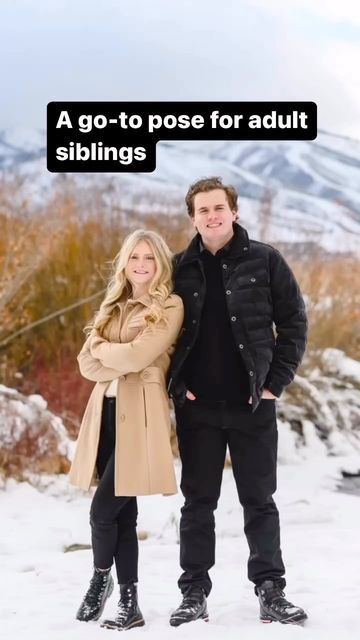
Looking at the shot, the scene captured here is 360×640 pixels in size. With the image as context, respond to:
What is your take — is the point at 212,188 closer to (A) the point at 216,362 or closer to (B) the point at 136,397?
(A) the point at 216,362

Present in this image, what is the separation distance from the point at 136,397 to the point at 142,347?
0.15 m

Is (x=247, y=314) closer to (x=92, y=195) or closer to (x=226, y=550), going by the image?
(x=226, y=550)

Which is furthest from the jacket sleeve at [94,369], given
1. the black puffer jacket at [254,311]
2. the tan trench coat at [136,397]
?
the black puffer jacket at [254,311]

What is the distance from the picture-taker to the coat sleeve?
97.8 inches

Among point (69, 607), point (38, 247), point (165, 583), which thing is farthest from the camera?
point (38, 247)

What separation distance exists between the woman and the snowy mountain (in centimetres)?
422

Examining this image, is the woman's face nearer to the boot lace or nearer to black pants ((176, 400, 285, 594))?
black pants ((176, 400, 285, 594))

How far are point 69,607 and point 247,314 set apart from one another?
3.48 ft

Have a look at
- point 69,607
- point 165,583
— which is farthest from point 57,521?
point 69,607

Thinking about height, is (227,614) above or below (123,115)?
below

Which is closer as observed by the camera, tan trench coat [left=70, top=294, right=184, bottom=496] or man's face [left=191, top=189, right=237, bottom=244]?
tan trench coat [left=70, top=294, right=184, bottom=496]

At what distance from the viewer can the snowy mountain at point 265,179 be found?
22.7 feet

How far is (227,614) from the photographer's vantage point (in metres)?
2.70

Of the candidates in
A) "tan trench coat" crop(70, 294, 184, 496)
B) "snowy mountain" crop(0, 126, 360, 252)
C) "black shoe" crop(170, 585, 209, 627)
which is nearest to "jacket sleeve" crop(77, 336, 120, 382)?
"tan trench coat" crop(70, 294, 184, 496)
